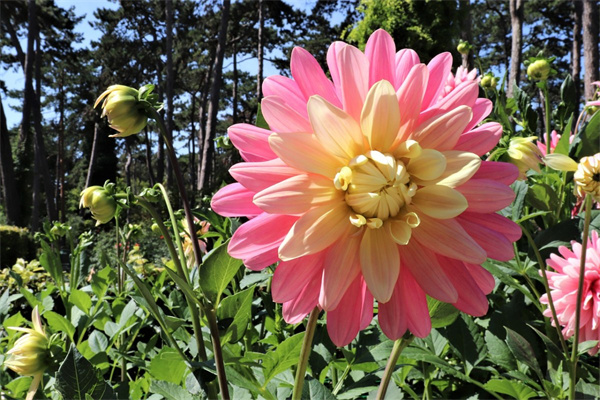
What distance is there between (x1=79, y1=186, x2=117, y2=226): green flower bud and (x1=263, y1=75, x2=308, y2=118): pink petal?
36 centimetres

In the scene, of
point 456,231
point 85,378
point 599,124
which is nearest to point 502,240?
point 456,231

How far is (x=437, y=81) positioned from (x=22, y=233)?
10.3 metres

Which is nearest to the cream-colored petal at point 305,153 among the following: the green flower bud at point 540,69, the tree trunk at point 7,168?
the green flower bud at point 540,69

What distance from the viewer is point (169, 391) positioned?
1.60 ft

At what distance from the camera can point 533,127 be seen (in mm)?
1132

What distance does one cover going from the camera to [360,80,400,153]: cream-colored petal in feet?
1.15

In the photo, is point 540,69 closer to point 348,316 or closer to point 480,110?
point 480,110

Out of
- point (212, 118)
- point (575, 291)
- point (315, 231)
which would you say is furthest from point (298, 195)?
point (212, 118)

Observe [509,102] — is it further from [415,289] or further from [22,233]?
[22,233]

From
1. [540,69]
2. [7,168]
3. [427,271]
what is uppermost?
[7,168]

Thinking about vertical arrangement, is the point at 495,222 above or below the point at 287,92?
below

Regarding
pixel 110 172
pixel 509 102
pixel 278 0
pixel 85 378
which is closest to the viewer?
pixel 85 378

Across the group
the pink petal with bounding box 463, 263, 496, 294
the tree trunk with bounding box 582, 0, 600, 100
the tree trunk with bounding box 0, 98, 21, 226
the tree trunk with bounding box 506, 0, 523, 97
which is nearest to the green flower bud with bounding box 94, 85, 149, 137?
the pink petal with bounding box 463, 263, 496, 294

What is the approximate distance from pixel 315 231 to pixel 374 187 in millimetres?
54
